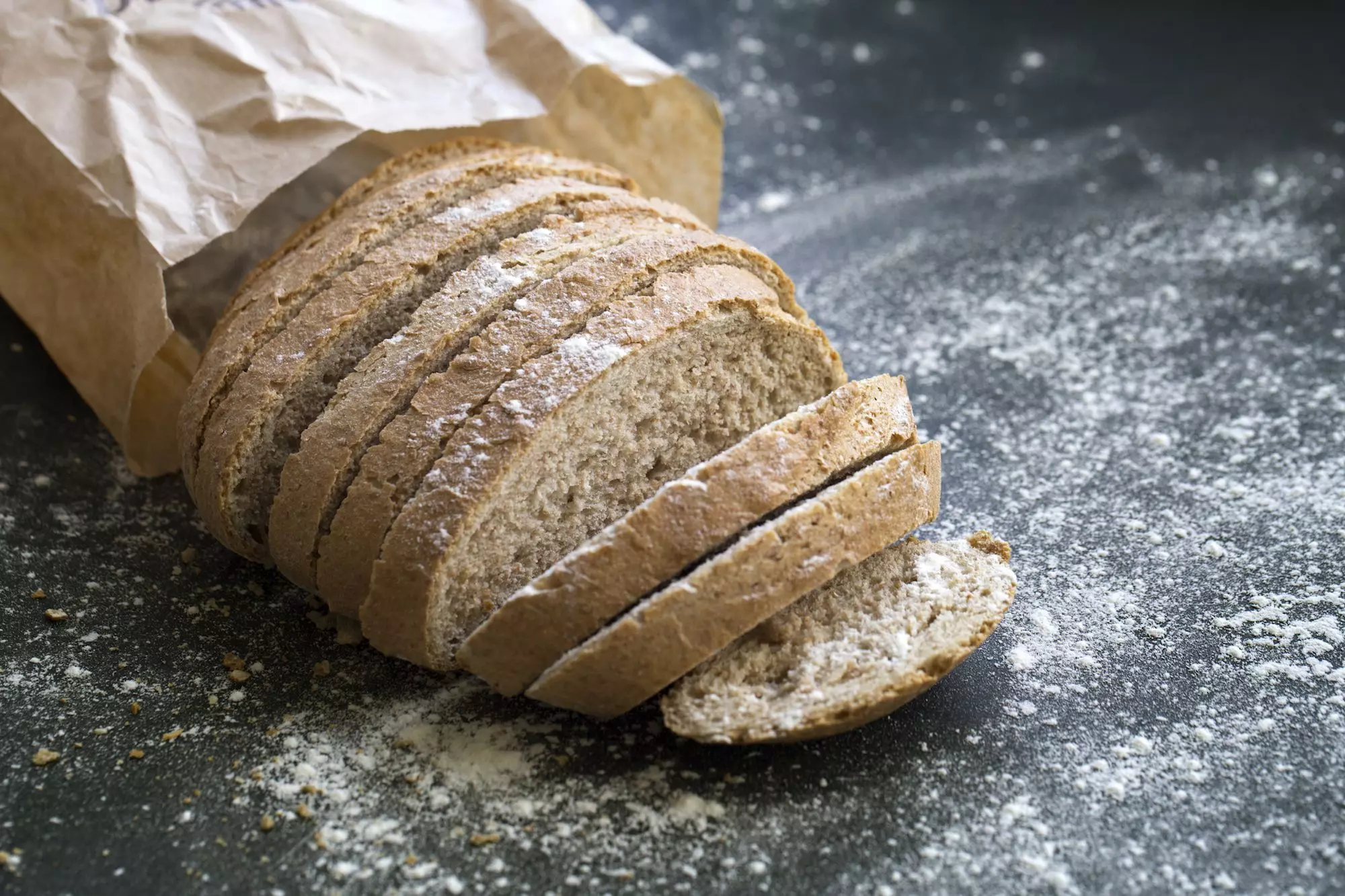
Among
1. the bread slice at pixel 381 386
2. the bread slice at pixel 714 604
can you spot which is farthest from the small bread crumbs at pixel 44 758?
the bread slice at pixel 714 604

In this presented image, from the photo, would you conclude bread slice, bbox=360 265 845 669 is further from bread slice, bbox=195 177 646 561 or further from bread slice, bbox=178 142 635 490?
bread slice, bbox=178 142 635 490

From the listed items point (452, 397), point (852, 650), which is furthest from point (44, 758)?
point (852, 650)

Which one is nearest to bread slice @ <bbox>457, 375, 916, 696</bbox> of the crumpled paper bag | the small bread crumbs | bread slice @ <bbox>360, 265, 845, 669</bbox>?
bread slice @ <bbox>360, 265, 845, 669</bbox>

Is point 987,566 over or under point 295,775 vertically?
over

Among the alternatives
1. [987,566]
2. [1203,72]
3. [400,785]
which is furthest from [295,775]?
[1203,72]

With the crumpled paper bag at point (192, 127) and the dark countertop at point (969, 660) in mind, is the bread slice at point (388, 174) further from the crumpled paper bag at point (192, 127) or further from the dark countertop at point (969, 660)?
the dark countertop at point (969, 660)

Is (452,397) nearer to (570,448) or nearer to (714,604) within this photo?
(570,448)

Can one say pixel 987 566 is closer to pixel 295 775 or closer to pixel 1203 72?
pixel 295 775
